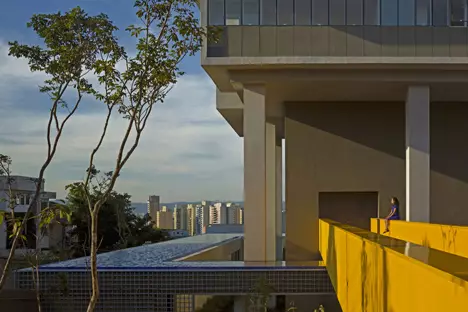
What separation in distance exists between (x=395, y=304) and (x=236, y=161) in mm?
27660

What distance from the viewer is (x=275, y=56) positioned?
17438 millimetres

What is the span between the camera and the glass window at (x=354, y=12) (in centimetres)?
1783

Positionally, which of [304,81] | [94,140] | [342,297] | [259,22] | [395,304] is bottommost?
[342,297]

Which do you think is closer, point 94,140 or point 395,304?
point 395,304

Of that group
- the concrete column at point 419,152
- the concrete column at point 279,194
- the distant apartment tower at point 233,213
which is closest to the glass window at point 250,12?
the concrete column at point 419,152

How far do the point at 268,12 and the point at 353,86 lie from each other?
306 centimetres

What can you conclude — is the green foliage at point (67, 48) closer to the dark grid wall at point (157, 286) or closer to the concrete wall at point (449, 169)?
the dark grid wall at point (157, 286)

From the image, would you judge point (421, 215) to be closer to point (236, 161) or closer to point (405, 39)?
point (405, 39)

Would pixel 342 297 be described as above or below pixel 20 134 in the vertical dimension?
below

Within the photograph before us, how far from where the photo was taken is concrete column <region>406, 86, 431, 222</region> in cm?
1819

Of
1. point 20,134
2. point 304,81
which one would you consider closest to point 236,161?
point 304,81

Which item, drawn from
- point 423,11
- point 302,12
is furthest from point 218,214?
point 423,11

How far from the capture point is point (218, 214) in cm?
9569

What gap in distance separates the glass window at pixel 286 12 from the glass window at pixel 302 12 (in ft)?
0.42
